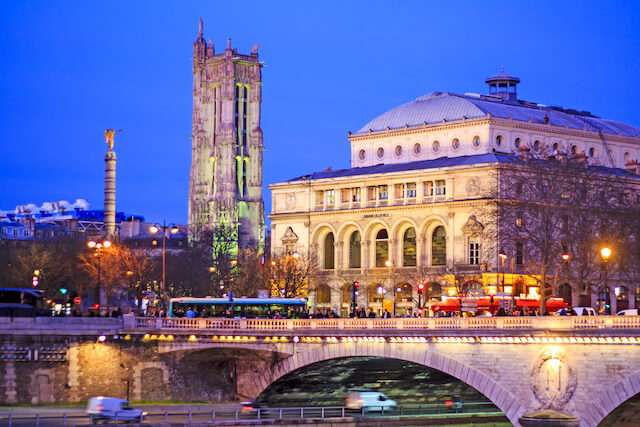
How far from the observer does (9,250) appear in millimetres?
157500

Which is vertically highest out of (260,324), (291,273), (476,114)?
(476,114)

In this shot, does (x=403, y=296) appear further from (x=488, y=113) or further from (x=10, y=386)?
(x=10, y=386)

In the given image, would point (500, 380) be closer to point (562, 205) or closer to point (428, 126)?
point (562, 205)

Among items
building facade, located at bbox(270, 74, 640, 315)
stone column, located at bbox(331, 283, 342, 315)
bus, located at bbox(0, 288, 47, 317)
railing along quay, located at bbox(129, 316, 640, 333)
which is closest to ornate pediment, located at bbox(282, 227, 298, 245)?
building facade, located at bbox(270, 74, 640, 315)

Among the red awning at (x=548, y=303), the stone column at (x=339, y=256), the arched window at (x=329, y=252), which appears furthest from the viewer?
the arched window at (x=329, y=252)

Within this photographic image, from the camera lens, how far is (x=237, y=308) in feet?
305

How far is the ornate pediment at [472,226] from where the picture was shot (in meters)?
123

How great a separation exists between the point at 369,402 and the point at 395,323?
31.2 feet

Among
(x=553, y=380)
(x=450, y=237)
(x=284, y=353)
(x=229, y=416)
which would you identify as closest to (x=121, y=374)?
(x=229, y=416)

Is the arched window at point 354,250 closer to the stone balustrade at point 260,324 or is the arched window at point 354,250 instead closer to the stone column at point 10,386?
the stone balustrade at point 260,324

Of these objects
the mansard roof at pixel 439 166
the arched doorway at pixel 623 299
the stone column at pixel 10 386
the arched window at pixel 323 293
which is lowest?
the stone column at pixel 10 386

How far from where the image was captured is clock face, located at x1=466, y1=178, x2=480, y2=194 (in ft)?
410

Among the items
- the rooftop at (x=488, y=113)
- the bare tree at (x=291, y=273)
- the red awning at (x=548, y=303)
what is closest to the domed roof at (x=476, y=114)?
the rooftop at (x=488, y=113)

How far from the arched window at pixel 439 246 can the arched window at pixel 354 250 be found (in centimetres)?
Answer: 827
